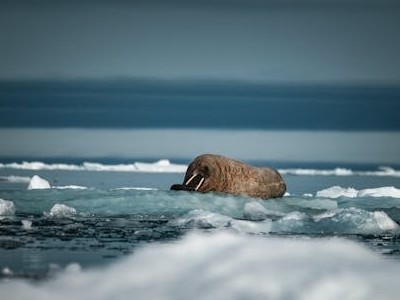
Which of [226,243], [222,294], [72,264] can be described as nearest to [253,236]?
[226,243]

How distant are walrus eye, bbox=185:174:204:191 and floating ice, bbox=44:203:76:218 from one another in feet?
13.2

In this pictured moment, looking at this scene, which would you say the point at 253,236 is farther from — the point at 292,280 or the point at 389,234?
the point at 292,280

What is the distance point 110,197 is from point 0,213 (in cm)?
277

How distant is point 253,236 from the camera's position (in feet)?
55.9

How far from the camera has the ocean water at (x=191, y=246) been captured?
471 inches

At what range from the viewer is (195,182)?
24.2 meters

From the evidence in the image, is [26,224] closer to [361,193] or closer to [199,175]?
[199,175]

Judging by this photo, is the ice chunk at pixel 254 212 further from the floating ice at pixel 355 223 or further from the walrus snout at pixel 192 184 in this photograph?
the walrus snout at pixel 192 184

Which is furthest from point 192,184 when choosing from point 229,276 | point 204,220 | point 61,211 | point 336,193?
point 229,276

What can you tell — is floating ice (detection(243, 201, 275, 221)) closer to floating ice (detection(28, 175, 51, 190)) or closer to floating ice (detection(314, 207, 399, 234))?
floating ice (detection(314, 207, 399, 234))

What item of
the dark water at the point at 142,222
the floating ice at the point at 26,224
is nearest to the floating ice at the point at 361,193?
the dark water at the point at 142,222

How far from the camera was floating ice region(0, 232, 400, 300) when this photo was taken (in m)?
11.6

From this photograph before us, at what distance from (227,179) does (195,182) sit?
750mm

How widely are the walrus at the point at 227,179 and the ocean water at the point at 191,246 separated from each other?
29.1 inches
